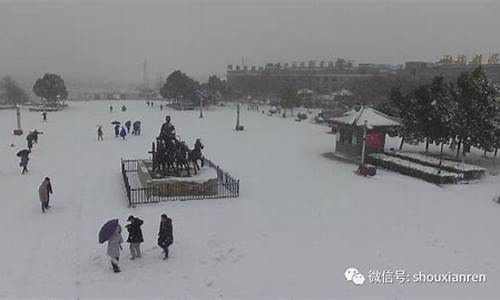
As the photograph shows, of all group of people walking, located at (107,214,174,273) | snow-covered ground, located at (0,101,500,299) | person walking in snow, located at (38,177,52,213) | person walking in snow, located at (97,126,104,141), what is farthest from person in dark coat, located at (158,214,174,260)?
person walking in snow, located at (97,126,104,141)

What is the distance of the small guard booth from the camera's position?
27.1 metres

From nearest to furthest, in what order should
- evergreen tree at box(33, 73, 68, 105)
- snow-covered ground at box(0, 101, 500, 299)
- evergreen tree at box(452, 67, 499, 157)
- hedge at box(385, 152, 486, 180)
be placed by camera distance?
1. snow-covered ground at box(0, 101, 500, 299)
2. hedge at box(385, 152, 486, 180)
3. evergreen tree at box(452, 67, 499, 157)
4. evergreen tree at box(33, 73, 68, 105)

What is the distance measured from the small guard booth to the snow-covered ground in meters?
3.70

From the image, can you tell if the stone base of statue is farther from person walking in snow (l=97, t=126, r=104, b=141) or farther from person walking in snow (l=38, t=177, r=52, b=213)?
person walking in snow (l=97, t=126, r=104, b=141)

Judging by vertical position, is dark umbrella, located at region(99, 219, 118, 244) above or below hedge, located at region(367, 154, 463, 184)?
above

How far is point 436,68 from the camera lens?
112938 mm

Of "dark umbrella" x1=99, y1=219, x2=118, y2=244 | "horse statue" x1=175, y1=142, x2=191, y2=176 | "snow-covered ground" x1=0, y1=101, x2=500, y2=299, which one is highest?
"horse statue" x1=175, y1=142, x2=191, y2=176

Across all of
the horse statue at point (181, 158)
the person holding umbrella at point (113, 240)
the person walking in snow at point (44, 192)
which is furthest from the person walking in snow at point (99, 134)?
the person holding umbrella at point (113, 240)

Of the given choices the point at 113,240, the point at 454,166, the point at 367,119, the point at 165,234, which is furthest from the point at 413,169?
the point at 113,240

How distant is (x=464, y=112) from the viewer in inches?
987

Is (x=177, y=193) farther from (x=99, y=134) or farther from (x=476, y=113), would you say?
(x=99, y=134)

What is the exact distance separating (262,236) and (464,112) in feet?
56.3

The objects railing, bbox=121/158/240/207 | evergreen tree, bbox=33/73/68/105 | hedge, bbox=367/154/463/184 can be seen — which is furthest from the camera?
evergreen tree, bbox=33/73/68/105

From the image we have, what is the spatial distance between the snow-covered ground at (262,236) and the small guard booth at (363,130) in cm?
370
